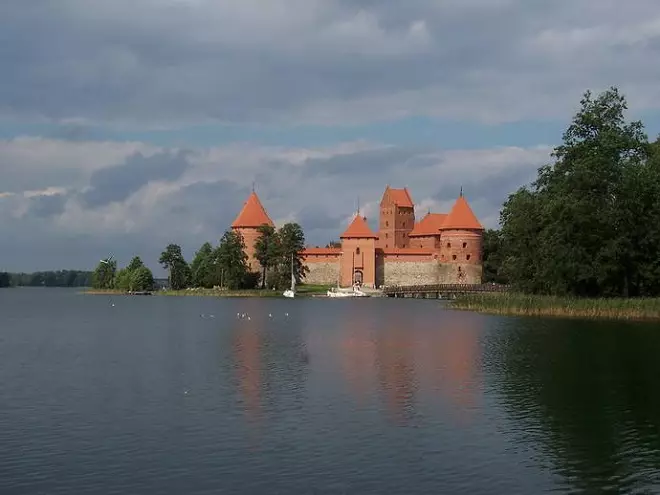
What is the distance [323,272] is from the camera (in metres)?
85.6

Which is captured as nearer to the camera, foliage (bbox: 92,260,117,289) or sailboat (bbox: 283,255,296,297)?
sailboat (bbox: 283,255,296,297)

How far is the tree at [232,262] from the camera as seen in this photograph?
73438 millimetres

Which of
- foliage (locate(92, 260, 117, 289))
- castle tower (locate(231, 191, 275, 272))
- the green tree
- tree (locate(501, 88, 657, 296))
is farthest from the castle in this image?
tree (locate(501, 88, 657, 296))

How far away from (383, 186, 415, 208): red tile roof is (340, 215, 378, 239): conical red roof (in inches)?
537

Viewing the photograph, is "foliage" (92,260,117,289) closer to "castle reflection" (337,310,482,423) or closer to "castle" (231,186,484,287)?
"castle" (231,186,484,287)

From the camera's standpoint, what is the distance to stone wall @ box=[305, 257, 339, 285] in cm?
8496

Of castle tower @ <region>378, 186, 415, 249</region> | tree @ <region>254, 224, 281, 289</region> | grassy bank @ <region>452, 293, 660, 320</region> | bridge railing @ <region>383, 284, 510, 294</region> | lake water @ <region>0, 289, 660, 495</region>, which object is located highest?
castle tower @ <region>378, 186, 415, 249</region>

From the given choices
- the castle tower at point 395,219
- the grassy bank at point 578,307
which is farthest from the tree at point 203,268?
the grassy bank at point 578,307

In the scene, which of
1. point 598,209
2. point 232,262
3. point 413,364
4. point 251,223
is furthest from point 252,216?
point 413,364

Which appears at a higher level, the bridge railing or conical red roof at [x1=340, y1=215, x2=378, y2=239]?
conical red roof at [x1=340, y1=215, x2=378, y2=239]

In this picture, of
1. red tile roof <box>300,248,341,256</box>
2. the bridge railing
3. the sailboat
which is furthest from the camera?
red tile roof <box>300,248,341,256</box>

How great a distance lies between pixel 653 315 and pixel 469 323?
276 inches

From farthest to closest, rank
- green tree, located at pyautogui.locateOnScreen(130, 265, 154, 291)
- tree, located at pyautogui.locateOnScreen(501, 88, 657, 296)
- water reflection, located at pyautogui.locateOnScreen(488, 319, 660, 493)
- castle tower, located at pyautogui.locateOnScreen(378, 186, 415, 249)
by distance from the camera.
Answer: castle tower, located at pyautogui.locateOnScreen(378, 186, 415, 249) < green tree, located at pyautogui.locateOnScreen(130, 265, 154, 291) < tree, located at pyautogui.locateOnScreen(501, 88, 657, 296) < water reflection, located at pyautogui.locateOnScreen(488, 319, 660, 493)

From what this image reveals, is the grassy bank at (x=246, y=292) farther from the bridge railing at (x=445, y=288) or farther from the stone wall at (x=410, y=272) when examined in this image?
the bridge railing at (x=445, y=288)
